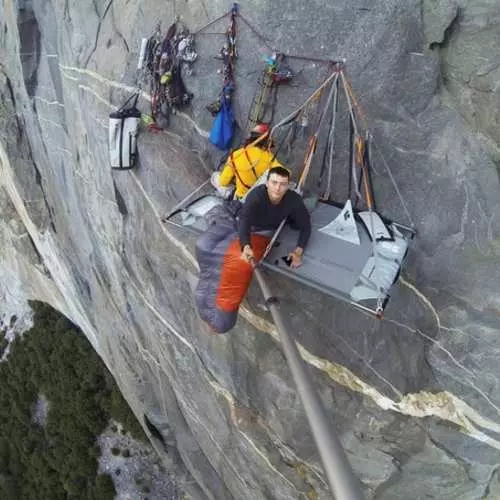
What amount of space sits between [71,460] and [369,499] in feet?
47.4

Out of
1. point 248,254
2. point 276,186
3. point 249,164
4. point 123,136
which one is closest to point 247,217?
point 248,254

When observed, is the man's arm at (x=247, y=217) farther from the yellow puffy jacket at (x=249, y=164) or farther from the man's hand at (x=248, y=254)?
the yellow puffy jacket at (x=249, y=164)

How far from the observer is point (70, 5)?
38.5ft

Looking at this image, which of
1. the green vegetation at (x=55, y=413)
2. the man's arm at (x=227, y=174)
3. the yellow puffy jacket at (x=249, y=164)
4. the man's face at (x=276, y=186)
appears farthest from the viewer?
the green vegetation at (x=55, y=413)

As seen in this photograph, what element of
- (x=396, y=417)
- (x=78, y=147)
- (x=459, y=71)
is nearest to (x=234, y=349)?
(x=396, y=417)

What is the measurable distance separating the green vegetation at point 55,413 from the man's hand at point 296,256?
47.0ft

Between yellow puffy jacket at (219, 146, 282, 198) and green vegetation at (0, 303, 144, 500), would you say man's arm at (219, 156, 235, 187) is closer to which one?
yellow puffy jacket at (219, 146, 282, 198)

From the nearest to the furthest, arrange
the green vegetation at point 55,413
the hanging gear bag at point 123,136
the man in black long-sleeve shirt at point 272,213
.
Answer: the man in black long-sleeve shirt at point 272,213 < the hanging gear bag at point 123,136 < the green vegetation at point 55,413

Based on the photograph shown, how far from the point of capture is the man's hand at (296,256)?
6.88 meters

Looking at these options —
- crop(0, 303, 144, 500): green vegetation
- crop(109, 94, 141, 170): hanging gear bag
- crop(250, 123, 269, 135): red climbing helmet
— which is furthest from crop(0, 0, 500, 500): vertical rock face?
crop(0, 303, 144, 500): green vegetation

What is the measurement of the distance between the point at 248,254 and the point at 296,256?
62 centimetres

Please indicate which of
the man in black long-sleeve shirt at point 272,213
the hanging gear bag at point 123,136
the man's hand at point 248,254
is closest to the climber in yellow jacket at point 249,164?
the man in black long-sleeve shirt at point 272,213

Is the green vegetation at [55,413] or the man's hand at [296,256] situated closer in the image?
the man's hand at [296,256]

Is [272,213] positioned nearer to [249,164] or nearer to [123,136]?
[249,164]
